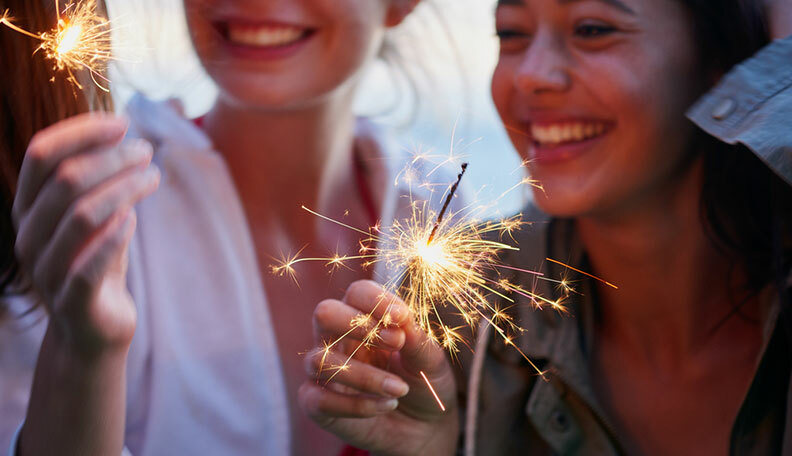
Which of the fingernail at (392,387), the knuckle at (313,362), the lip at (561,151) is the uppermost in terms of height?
the lip at (561,151)

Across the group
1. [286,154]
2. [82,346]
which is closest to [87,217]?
[82,346]

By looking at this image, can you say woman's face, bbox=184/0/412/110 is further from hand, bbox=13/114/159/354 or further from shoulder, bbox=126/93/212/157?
hand, bbox=13/114/159/354

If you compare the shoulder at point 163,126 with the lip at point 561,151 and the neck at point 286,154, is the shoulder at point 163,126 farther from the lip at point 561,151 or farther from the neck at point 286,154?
the lip at point 561,151

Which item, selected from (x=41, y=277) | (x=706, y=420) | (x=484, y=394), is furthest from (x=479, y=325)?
(x=41, y=277)

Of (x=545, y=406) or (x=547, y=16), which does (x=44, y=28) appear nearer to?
(x=547, y=16)

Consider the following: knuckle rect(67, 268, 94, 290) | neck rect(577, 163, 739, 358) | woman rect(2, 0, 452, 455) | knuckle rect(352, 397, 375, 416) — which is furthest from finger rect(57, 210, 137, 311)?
neck rect(577, 163, 739, 358)

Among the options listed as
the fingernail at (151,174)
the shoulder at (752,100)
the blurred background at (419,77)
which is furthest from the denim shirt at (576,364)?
the fingernail at (151,174)
